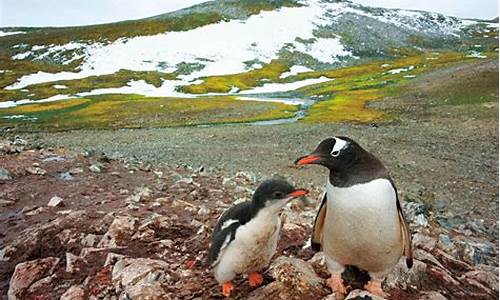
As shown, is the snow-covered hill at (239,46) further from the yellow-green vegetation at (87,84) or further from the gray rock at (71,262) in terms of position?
the gray rock at (71,262)

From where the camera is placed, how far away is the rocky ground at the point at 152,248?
610 centimetres

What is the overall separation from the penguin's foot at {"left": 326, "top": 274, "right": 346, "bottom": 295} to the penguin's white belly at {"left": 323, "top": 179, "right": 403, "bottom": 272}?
19 cm

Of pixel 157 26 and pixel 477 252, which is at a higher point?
pixel 157 26

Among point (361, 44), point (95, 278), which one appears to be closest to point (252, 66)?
point (361, 44)

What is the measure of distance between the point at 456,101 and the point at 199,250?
37149 millimetres

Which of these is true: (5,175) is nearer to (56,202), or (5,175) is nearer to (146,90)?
(56,202)

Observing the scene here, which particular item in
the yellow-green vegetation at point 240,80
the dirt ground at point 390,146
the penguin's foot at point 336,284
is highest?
the penguin's foot at point 336,284

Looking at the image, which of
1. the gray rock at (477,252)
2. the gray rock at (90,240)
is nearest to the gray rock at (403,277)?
the gray rock at (477,252)

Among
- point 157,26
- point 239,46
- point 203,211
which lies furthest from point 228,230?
point 157,26

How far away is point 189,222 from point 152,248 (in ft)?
4.62

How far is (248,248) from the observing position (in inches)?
229

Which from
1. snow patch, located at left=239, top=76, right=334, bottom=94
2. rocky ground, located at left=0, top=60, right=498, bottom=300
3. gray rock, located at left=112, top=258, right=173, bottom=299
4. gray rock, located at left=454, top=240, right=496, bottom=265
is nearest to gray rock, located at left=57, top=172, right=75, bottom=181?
rocky ground, located at left=0, top=60, right=498, bottom=300

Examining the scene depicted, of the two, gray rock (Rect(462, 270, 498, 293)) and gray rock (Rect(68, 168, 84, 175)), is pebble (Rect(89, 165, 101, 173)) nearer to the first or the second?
gray rock (Rect(68, 168, 84, 175))

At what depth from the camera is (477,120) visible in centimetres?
3162
